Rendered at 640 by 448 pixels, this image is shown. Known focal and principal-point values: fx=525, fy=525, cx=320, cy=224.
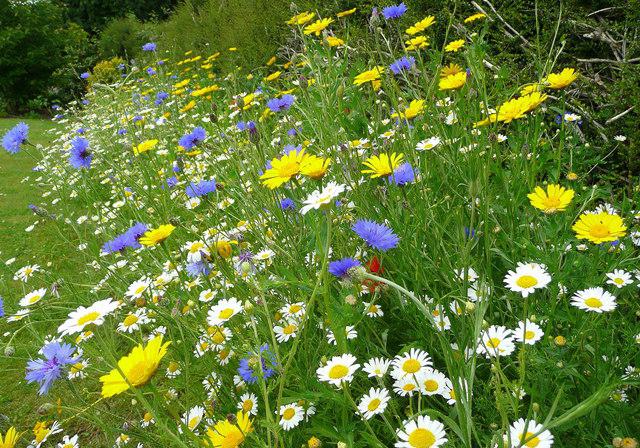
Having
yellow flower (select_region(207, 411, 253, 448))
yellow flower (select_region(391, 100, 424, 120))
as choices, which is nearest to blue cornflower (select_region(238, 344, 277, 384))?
yellow flower (select_region(207, 411, 253, 448))

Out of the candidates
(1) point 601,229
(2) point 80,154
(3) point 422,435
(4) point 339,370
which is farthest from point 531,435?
(2) point 80,154

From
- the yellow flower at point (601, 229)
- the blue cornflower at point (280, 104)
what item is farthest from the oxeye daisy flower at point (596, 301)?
the blue cornflower at point (280, 104)

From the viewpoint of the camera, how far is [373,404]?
1.03m

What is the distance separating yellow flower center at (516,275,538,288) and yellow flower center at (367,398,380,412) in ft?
1.16

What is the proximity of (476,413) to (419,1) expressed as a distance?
90.1 inches

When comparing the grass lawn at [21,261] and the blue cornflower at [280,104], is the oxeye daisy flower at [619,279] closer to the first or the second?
the grass lawn at [21,261]

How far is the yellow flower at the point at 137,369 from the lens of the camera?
32.5 inches

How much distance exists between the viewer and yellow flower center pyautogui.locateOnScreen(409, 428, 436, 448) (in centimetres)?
85

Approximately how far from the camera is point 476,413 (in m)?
1.15

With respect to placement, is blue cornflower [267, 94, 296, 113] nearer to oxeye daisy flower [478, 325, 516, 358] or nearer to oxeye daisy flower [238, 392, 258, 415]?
oxeye daisy flower [238, 392, 258, 415]

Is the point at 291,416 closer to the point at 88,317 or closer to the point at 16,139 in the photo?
the point at 88,317

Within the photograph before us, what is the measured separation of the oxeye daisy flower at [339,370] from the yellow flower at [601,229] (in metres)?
0.53

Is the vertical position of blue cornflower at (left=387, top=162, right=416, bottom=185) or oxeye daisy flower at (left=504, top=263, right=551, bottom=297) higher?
blue cornflower at (left=387, top=162, right=416, bottom=185)

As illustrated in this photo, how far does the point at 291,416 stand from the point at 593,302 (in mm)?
701
